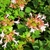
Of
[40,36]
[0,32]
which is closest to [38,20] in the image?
[40,36]

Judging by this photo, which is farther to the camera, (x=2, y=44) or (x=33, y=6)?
(x=33, y=6)

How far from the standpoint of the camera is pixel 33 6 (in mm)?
4086

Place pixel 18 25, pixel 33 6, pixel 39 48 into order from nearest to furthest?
1. pixel 39 48
2. pixel 18 25
3. pixel 33 6

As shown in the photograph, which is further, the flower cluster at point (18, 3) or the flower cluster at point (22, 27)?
the flower cluster at point (18, 3)

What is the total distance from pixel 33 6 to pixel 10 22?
31.0 inches

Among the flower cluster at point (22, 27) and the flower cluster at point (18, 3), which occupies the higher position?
the flower cluster at point (18, 3)

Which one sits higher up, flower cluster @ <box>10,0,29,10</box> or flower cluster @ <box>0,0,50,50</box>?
flower cluster @ <box>10,0,29,10</box>

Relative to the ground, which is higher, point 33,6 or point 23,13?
point 33,6

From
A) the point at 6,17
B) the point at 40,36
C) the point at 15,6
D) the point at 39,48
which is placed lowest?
the point at 39,48

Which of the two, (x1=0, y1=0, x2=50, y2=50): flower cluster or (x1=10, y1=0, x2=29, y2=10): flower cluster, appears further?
(x1=10, y1=0, x2=29, y2=10): flower cluster

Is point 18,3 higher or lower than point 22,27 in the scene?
higher

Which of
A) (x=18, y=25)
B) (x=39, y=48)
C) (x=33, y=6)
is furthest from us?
(x=33, y=6)

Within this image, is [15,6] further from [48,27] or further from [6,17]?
[48,27]

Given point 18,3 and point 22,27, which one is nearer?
point 22,27
